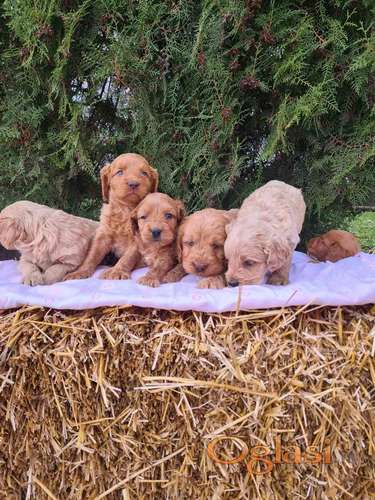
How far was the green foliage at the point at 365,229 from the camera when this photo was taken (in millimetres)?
4922

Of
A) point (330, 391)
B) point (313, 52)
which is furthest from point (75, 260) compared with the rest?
point (313, 52)

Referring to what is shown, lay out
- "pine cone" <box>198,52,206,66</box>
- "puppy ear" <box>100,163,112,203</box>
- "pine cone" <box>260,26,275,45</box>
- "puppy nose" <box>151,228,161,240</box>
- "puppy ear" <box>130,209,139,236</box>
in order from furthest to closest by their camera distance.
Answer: "pine cone" <box>198,52,206,66</box> < "pine cone" <box>260,26,275,45</box> < "puppy ear" <box>100,163,112,203</box> < "puppy ear" <box>130,209,139,236</box> < "puppy nose" <box>151,228,161,240</box>

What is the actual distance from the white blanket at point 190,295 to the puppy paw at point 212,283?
0.16ft

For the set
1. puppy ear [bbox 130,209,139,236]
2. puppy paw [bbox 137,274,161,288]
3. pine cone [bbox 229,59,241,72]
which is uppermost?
pine cone [bbox 229,59,241,72]

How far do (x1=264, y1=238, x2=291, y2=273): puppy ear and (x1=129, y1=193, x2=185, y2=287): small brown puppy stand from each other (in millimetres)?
550

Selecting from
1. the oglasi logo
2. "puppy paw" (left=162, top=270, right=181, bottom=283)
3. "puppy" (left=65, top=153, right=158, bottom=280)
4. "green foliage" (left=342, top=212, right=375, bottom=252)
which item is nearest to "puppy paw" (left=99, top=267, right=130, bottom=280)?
"puppy" (left=65, top=153, right=158, bottom=280)

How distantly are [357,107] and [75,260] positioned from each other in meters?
2.18

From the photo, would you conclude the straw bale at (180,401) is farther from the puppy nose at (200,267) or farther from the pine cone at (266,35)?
the pine cone at (266,35)

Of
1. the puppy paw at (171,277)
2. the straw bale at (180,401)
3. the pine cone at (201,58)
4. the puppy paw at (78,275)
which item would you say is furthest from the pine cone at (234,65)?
the straw bale at (180,401)

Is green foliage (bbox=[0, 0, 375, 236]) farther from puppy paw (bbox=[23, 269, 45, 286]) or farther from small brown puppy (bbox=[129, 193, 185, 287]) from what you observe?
puppy paw (bbox=[23, 269, 45, 286])

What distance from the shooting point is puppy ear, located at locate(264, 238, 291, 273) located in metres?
2.14

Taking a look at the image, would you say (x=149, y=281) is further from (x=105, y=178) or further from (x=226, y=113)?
(x=226, y=113)

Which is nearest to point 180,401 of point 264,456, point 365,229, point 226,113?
point 264,456

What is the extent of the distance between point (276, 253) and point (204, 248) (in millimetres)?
371
